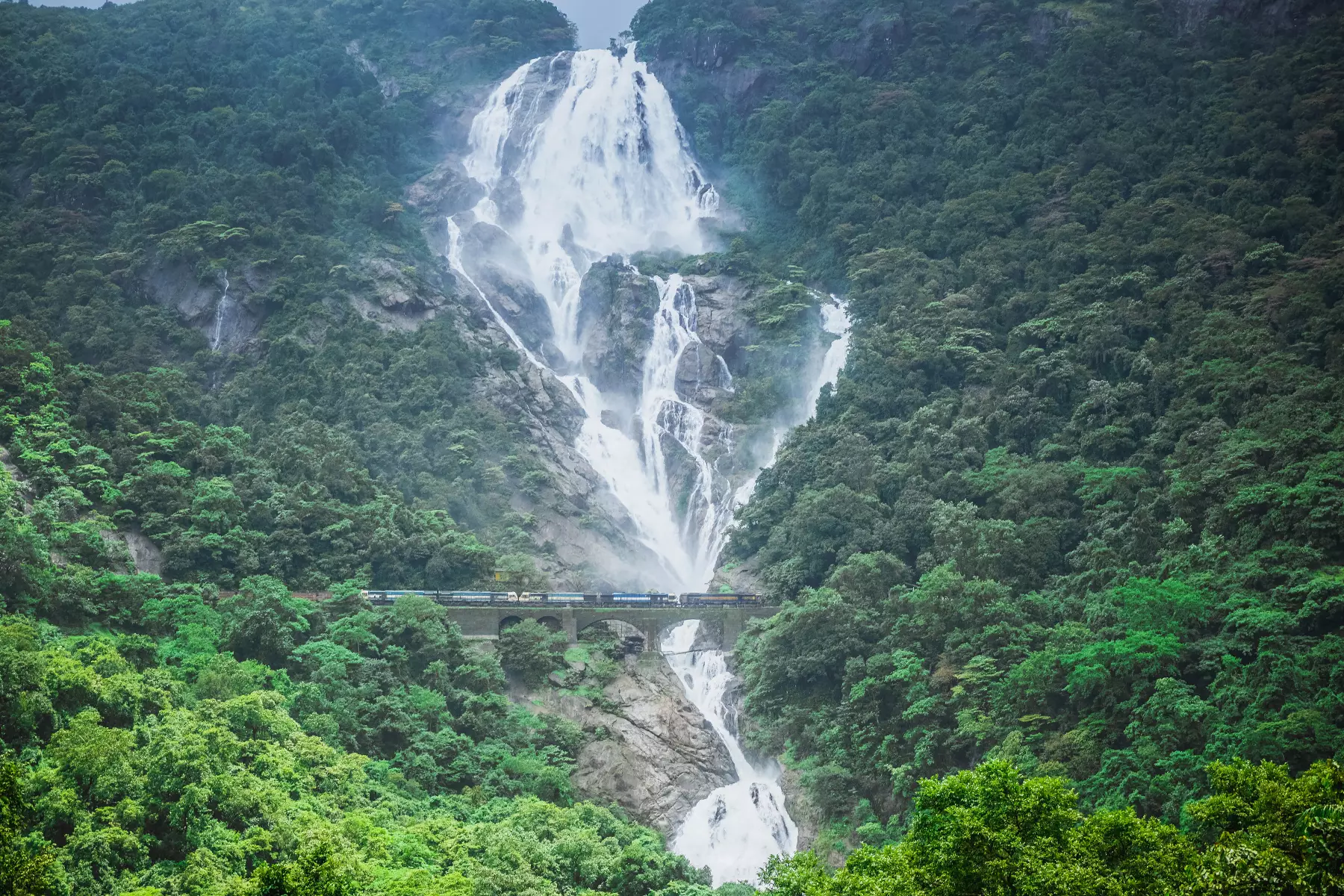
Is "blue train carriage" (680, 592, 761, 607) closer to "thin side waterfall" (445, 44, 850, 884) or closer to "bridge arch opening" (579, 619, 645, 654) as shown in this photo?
"thin side waterfall" (445, 44, 850, 884)

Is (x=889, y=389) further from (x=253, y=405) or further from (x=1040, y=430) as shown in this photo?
(x=253, y=405)

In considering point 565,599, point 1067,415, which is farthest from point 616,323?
point 1067,415

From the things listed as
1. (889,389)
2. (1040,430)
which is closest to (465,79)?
(889,389)

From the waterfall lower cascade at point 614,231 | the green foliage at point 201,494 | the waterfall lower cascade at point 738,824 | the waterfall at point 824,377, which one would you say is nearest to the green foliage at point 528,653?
the green foliage at point 201,494

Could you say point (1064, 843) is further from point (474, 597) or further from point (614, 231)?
point (614, 231)

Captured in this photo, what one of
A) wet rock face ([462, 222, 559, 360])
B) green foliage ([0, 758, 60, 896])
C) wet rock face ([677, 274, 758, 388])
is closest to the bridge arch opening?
wet rock face ([677, 274, 758, 388])

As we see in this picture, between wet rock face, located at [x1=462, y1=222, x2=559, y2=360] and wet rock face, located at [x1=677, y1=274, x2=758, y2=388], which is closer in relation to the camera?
wet rock face, located at [x1=677, y1=274, x2=758, y2=388]
